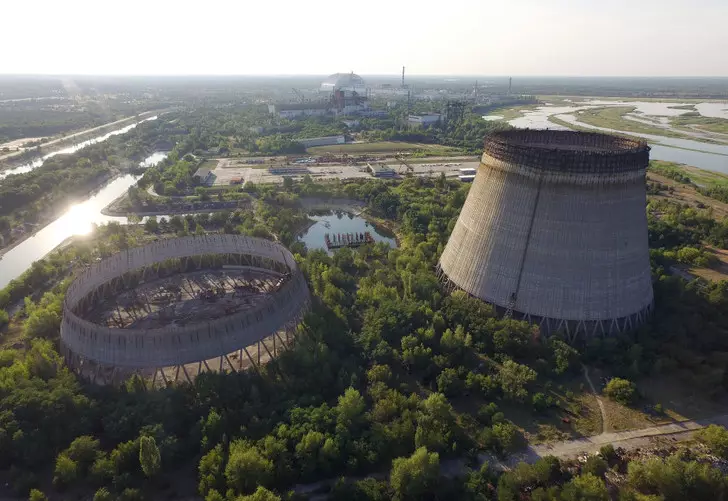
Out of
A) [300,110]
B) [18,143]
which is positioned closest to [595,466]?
[18,143]

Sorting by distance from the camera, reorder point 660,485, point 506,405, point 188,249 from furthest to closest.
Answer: point 188,249 → point 506,405 → point 660,485

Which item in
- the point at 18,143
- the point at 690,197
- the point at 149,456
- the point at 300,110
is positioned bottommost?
the point at 149,456

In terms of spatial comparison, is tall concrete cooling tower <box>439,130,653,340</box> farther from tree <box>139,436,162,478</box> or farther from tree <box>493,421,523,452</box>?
tree <box>139,436,162,478</box>

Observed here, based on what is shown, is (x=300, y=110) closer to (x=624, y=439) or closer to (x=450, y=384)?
(x=450, y=384)

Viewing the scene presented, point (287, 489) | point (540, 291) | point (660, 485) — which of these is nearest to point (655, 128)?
point (540, 291)

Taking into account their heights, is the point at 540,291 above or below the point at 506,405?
above

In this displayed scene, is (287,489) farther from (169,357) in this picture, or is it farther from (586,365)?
(586,365)

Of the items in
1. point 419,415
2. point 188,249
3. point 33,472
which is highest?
point 188,249
